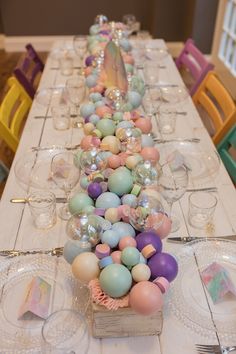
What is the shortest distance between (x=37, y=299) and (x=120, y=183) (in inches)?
13.7

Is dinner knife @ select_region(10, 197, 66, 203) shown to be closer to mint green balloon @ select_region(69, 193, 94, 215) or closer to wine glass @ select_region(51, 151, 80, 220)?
wine glass @ select_region(51, 151, 80, 220)

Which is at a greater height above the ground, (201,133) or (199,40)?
(201,133)

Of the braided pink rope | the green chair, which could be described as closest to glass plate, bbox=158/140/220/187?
the green chair

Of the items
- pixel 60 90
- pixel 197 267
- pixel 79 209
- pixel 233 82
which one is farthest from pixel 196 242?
pixel 233 82

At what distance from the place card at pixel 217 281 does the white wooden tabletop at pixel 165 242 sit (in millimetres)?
31

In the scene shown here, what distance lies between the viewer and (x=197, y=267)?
38.6 inches

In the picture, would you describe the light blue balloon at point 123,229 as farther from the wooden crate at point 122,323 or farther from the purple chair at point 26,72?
the purple chair at point 26,72

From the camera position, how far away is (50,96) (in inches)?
74.4

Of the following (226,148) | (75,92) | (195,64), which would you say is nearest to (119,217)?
(226,148)

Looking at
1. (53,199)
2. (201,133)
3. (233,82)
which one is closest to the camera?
(53,199)

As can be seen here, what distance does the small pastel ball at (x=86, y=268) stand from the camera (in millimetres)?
819

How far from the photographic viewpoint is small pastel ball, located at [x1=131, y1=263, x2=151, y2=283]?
0.79 m

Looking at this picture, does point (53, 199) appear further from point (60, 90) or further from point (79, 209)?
point (60, 90)

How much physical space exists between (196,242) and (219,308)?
20 cm
